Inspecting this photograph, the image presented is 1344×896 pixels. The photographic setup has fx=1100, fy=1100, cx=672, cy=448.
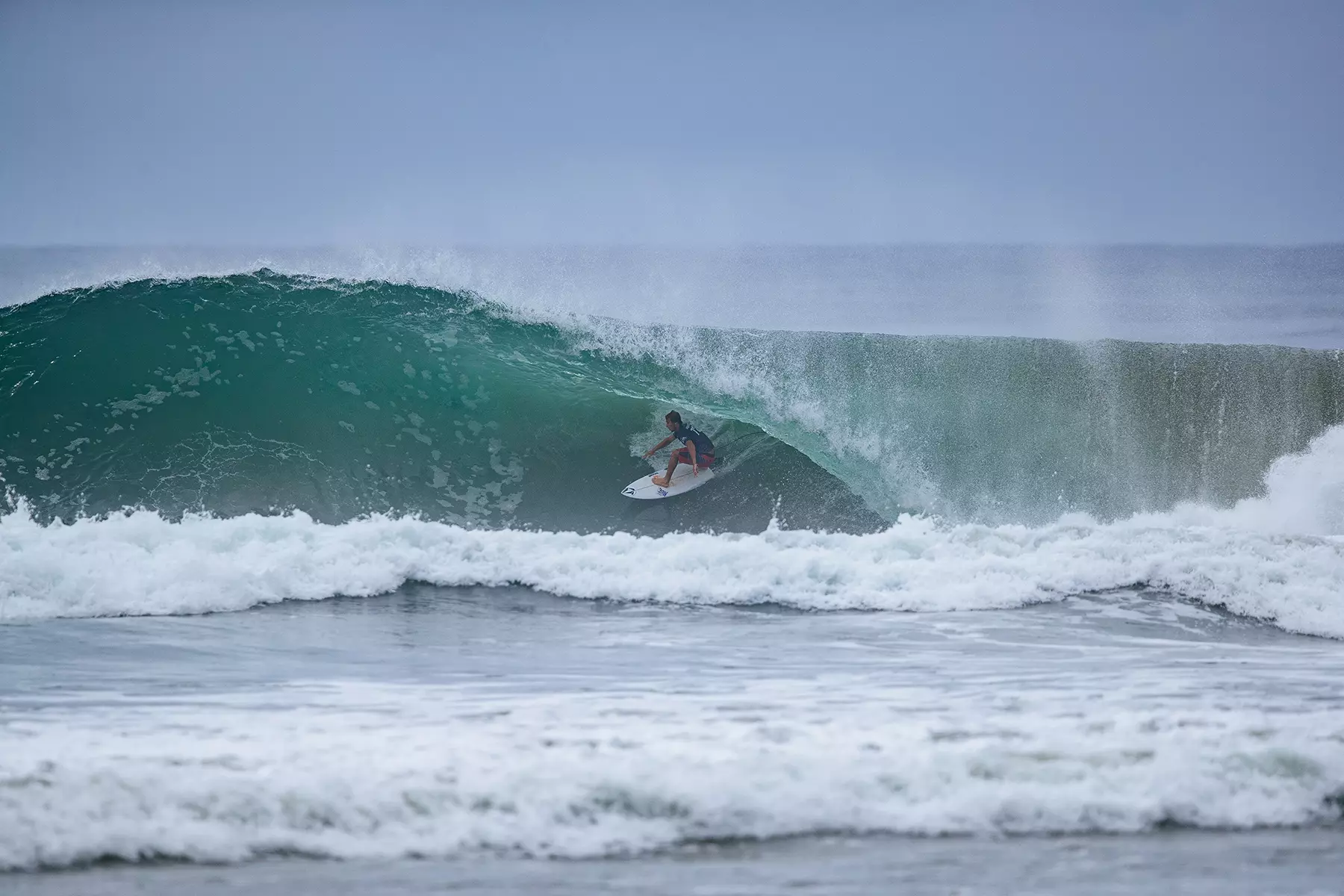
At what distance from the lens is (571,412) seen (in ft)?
35.1

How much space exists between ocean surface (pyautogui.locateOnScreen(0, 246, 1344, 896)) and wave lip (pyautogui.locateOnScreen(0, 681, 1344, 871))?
2 centimetres

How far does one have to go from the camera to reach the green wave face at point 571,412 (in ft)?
31.3

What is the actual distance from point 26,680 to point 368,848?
9.11 ft

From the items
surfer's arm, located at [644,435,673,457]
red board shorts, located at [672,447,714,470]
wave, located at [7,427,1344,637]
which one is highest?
surfer's arm, located at [644,435,673,457]

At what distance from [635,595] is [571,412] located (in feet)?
11.2

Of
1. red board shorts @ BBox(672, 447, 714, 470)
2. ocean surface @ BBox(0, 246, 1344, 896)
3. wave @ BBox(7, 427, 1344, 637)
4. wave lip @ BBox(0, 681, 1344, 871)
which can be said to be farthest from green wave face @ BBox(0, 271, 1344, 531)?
wave lip @ BBox(0, 681, 1344, 871)

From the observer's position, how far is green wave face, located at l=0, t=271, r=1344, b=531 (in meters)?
9.53

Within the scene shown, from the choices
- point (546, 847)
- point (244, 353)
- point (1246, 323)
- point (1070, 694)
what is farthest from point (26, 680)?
point (1246, 323)

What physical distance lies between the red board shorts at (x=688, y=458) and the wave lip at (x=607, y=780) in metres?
5.56

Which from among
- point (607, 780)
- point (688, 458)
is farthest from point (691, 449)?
point (607, 780)

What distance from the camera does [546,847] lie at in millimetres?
3238

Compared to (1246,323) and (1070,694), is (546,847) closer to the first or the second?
(1070,694)

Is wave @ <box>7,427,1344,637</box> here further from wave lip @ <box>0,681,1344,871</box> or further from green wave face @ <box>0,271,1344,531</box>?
wave lip @ <box>0,681,1344,871</box>

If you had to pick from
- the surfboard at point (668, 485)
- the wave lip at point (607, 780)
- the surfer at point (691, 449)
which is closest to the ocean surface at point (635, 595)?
the wave lip at point (607, 780)
